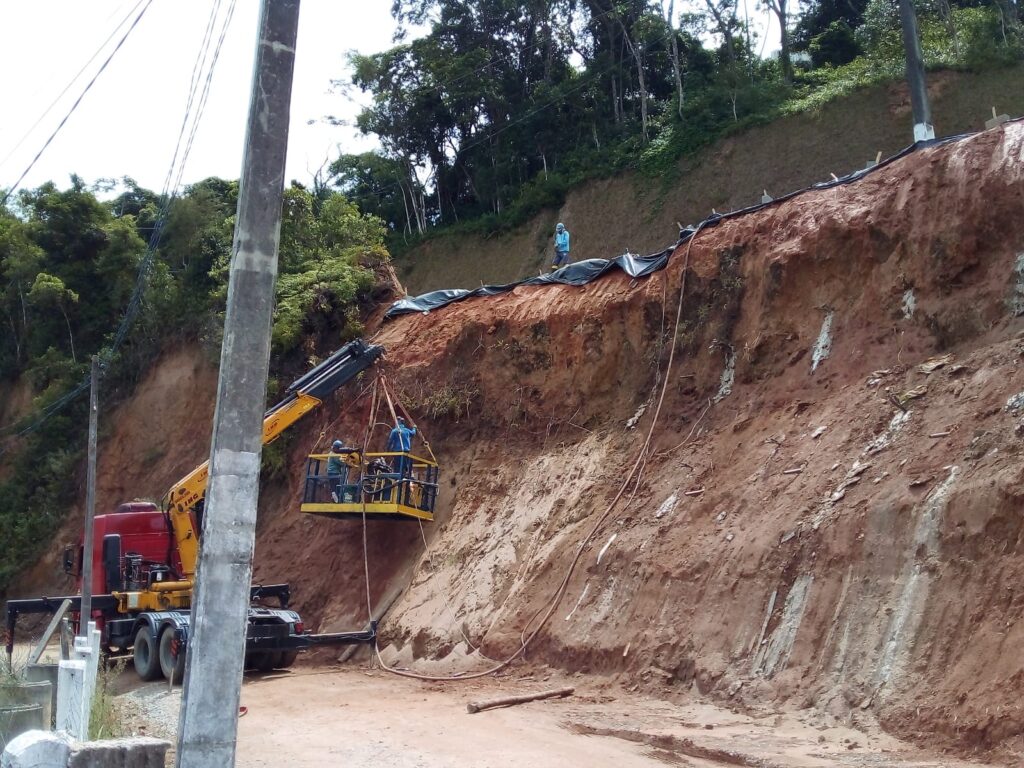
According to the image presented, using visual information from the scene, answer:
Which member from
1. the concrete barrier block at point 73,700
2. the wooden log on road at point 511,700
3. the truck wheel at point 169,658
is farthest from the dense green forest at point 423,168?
the concrete barrier block at point 73,700

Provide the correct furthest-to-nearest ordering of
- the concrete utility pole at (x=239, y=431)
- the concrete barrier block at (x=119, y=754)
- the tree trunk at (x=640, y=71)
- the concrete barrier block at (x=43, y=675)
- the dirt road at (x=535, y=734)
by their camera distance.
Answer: the tree trunk at (x=640, y=71) < the concrete barrier block at (x=43, y=675) < the dirt road at (x=535, y=734) < the concrete barrier block at (x=119, y=754) < the concrete utility pole at (x=239, y=431)

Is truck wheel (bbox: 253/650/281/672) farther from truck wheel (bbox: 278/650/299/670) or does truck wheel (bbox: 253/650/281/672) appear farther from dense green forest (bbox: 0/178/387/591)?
dense green forest (bbox: 0/178/387/591)

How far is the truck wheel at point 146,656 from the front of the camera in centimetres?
1650

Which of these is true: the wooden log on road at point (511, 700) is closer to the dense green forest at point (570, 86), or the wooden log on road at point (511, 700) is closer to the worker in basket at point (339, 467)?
the worker in basket at point (339, 467)

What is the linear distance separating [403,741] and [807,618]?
→ 4635mm

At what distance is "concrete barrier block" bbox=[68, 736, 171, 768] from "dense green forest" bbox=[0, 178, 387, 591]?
698 inches

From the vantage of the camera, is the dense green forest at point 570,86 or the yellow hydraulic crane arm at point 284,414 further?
the dense green forest at point 570,86

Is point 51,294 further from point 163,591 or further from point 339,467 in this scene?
point 163,591

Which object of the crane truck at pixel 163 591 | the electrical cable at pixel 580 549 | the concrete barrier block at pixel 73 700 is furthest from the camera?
the crane truck at pixel 163 591

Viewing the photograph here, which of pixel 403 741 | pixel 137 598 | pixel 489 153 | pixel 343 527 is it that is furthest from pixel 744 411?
pixel 489 153

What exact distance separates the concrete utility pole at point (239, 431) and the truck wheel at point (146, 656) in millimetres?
11832

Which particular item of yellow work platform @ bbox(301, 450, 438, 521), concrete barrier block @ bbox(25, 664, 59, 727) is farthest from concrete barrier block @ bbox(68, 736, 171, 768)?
yellow work platform @ bbox(301, 450, 438, 521)

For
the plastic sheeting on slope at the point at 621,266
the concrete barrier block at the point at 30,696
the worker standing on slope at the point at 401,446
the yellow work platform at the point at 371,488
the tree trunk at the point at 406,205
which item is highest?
the tree trunk at the point at 406,205

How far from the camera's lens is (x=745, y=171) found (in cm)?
3447
